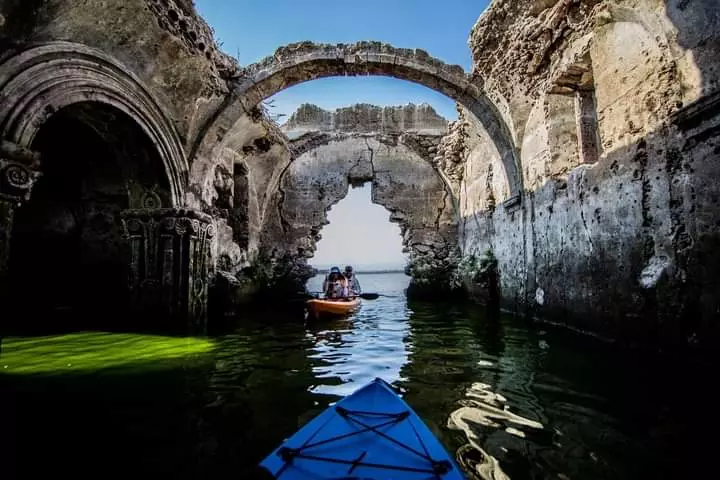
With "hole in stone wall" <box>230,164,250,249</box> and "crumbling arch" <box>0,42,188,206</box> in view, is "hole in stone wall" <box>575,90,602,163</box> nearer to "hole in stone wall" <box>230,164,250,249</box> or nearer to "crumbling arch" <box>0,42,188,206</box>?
"crumbling arch" <box>0,42,188,206</box>

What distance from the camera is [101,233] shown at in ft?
27.2

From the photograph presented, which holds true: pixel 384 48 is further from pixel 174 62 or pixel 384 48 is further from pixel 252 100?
pixel 174 62

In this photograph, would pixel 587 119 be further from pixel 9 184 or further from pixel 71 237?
pixel 71 237

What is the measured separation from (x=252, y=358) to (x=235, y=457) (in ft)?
8.26

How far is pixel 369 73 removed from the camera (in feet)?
26.5

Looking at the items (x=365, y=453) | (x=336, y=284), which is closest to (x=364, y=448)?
(x=365, y=453)

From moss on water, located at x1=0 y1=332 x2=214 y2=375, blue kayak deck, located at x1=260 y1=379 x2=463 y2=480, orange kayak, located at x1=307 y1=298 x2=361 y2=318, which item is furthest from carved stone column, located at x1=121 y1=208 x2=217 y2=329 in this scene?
blue kayak deck, located at x1=260 y1=379 x2=463 y2=480

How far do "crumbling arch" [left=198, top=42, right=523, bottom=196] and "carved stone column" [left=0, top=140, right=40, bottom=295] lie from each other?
3.94 m

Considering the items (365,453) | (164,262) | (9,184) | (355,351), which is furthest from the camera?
(164,262)

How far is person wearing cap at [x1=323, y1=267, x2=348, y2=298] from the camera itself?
9.89 m

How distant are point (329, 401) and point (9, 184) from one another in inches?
154

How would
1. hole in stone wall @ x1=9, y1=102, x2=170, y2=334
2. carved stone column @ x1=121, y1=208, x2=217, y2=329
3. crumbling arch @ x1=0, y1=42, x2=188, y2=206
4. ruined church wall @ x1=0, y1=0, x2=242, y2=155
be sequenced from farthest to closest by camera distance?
1. hole in stone wall @ x1=9, y1=102, x2=170, y2=334
2. carved stone column @ x1=121, y1=208, x2=217, y2=329
3. ruined church wall @ x1=0, y1=0, x2=242, y2=155
4. crumbling arch @ x1=0, y1=42, x2=188, y2=206

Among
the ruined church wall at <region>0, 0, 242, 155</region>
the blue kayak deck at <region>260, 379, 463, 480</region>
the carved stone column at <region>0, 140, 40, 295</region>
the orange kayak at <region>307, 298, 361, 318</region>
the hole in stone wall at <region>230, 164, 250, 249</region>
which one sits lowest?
the blue kayak deck at <region>260, 379, 463, 480</region>

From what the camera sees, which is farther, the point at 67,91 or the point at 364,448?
the point at 67,91
